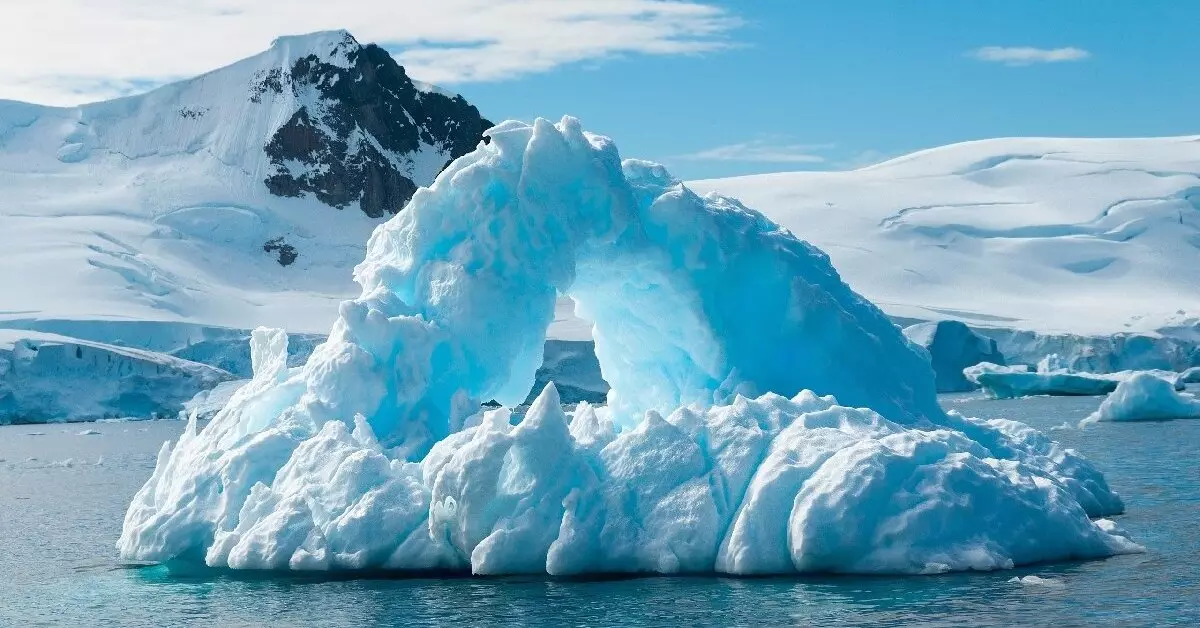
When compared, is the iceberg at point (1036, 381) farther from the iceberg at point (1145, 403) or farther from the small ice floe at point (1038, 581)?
the small ice floe at point (1038, 581)

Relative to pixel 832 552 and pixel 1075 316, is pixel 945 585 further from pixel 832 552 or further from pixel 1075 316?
pixel 1075 316

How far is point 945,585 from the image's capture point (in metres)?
10.8

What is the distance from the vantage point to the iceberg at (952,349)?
47.8 metres

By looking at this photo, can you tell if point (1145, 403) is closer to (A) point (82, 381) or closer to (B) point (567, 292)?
(B) point (567, 292)

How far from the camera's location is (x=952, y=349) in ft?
160

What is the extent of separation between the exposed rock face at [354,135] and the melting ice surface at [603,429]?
8008 centimetres

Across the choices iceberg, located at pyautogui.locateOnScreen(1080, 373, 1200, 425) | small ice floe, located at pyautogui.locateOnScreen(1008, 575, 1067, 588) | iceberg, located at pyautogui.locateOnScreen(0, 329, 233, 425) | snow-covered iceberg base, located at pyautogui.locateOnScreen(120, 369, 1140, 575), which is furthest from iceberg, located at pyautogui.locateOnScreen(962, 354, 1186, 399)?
small ice floe, located at pyautogui.locateOnScreen(1008, 575, 1067, 588)

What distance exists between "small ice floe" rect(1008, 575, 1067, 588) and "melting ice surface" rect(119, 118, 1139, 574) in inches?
24.9

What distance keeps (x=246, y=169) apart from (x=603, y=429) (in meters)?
85.3

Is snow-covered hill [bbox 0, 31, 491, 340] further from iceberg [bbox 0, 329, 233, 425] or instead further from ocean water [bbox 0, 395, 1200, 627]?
ocean water [bbox 0, 395, 1200, 627]

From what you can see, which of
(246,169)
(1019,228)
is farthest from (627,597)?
(246,169)

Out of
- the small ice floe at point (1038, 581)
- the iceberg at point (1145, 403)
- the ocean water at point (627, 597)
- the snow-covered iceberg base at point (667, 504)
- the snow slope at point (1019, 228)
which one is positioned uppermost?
the snow slope at point (1019, 228)

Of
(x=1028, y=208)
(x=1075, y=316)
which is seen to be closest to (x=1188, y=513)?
(x=1075, y=316)

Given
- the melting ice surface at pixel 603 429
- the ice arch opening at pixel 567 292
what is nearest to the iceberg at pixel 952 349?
the melting ice surface at pixel 603 429
